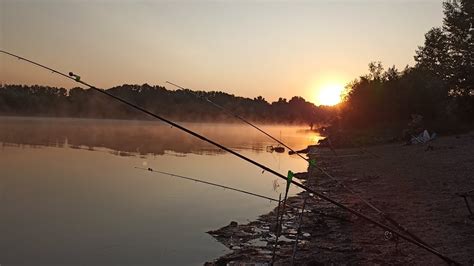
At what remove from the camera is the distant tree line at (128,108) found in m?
145

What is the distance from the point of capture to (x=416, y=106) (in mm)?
48688

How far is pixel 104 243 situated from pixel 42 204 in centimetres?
551

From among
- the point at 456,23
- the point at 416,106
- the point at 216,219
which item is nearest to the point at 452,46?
the point at 456,23

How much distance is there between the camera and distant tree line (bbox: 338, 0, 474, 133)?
137ft

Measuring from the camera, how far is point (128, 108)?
5719 inches

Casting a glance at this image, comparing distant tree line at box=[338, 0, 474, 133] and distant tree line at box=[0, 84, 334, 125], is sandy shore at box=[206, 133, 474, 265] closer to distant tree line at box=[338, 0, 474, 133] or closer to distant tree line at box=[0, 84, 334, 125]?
distant tree line at box=[338, 0, 474, 133]

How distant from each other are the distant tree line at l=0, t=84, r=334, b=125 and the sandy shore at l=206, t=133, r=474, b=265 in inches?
4284

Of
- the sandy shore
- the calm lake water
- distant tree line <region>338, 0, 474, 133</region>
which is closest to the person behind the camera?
the sandy shore

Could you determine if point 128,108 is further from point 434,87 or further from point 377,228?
point 377,228

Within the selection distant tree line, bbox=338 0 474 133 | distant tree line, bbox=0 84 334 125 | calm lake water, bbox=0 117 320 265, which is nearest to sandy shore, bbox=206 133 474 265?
calm lake water, bbox=0 117 320 265

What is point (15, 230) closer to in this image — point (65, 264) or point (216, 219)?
point (65, 264)

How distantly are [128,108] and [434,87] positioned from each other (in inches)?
4539

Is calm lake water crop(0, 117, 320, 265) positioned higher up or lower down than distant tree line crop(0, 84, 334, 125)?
lower down

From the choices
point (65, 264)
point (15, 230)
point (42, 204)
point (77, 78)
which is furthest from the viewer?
point (42, 204)
